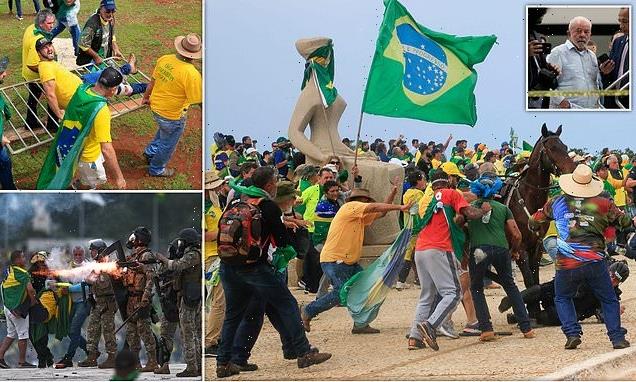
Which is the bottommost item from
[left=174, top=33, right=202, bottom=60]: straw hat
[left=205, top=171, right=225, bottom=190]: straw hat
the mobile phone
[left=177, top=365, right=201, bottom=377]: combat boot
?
[left=177, top=365, right=201, bottom=377]: combat boot

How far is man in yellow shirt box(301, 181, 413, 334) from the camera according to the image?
1295 centimetres

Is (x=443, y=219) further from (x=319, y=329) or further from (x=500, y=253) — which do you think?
(x=319, y=329)

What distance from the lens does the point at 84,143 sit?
11023 millimetres

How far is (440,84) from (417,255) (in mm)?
1722

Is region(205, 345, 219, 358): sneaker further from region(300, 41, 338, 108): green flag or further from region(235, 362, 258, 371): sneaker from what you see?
region(300, 41, 338, 108): green flag

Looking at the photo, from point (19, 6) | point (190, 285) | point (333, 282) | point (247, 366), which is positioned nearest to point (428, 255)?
point (333, 282)

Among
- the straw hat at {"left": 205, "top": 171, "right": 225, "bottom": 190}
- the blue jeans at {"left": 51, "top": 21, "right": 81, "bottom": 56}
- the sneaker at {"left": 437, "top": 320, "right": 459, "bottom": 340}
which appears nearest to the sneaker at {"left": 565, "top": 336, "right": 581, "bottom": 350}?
the sneaker at {"left": 437, "top": 320, "right": 459, "bottom": 340}

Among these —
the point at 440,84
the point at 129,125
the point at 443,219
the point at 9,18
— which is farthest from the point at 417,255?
the point at 9,18

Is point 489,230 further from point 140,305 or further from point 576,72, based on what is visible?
point 140,305

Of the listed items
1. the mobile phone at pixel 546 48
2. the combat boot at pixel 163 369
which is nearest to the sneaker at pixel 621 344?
the mobile phone at pixel 546 48

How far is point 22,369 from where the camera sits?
444 inches

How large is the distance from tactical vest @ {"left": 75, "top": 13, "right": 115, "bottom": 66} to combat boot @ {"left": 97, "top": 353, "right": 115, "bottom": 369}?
2.25 meters

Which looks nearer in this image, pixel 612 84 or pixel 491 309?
pixel 612 84

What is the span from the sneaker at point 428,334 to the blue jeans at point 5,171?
3546 millimetres
